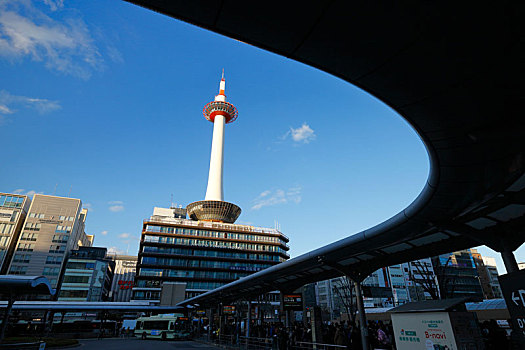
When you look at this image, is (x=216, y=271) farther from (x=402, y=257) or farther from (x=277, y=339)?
(x=402, y=257)

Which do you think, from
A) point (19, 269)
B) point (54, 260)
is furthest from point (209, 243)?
point (19, 269)

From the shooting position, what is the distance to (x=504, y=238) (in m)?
8.69

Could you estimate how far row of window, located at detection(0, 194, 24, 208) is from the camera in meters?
72.6

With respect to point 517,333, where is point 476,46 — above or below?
above

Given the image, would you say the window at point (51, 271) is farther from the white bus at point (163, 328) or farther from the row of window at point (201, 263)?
the white bus at point (163, 328)

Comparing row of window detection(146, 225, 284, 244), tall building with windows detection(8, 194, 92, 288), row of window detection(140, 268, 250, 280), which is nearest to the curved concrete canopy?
row of window detection(140, 268, 250, 280)

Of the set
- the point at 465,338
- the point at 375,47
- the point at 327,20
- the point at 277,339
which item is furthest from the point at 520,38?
the point at 277,339

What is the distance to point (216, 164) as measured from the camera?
284 feet

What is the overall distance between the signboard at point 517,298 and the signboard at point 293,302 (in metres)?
15.4

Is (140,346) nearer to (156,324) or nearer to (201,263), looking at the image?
(156,324)

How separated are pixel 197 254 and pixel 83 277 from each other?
23.8 m

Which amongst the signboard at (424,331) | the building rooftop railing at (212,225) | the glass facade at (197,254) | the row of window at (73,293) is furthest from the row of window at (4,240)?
the signboard at (424,331)

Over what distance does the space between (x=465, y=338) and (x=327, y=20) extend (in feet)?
26.8

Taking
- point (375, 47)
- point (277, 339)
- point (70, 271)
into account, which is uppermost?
point (70, 271)
